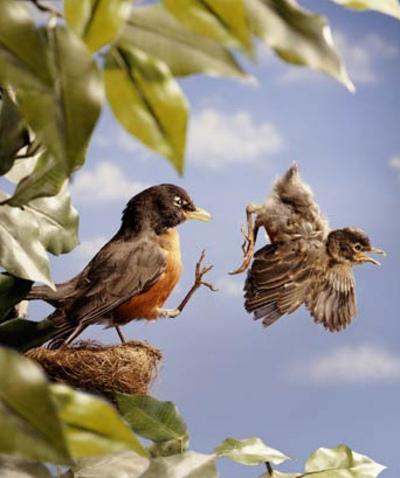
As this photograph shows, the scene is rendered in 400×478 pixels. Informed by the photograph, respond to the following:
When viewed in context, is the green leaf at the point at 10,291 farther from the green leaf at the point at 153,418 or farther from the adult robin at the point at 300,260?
the adult robin at the point at 300,260

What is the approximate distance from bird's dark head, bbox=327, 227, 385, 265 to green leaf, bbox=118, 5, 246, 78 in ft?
4.69

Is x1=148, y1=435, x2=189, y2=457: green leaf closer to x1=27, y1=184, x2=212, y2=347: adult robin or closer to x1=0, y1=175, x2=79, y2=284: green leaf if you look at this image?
x1=0, y1=175, x2=79, y2=284: green leaf

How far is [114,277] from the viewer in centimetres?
111

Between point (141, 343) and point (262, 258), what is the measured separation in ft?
1.54

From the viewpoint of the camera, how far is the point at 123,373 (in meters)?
0.97

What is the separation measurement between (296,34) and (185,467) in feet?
0.39

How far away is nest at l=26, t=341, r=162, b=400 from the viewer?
0.93m

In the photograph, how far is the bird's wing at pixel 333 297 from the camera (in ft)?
5.23

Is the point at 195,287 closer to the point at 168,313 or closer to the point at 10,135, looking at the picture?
the point at 168,313

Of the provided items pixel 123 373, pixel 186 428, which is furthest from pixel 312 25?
pixel 123 373

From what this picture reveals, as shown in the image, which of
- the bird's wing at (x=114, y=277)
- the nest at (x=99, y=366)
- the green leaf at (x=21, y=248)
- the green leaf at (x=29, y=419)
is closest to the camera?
the green leaf at (x=29, y=419)

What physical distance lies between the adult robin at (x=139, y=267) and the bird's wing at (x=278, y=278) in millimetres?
269

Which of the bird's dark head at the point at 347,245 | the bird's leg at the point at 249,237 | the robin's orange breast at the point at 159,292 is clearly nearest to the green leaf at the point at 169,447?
the robin's orange breast at the point at 159,292

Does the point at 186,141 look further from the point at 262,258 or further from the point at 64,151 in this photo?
the point at 262,258
